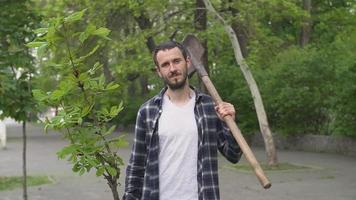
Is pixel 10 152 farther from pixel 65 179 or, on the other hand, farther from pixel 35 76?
pixel 35 76

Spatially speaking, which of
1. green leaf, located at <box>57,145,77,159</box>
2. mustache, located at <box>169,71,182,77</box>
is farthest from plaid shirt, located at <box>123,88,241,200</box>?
green leaf, located at <box>57,145,77,159</box>

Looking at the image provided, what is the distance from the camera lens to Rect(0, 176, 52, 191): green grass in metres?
12.7

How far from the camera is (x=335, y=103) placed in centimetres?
1675

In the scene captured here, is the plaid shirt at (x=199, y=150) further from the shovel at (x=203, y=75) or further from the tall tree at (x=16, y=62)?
the tall tree at (x=16, y=62)

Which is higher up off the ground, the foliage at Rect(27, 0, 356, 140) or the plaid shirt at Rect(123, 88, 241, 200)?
the foliage at Rect(27, 0, 356, 140)

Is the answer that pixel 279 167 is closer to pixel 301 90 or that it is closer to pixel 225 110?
pixel 301 90

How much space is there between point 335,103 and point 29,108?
32.8 ft

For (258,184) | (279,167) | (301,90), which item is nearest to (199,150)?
(258,184)

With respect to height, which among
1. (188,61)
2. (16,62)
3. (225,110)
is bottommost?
(225,110)

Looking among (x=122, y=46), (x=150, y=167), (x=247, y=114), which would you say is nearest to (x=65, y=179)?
(x=122, y=46)

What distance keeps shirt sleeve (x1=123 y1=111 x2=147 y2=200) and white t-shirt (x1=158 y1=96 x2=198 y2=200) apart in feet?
0.43

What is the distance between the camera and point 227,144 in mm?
3354

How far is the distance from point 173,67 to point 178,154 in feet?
1.53

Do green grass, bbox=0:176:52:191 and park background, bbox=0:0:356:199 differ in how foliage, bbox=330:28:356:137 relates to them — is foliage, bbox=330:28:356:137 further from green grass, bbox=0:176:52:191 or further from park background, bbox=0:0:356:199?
green grass, bbox=0:176:52:191
